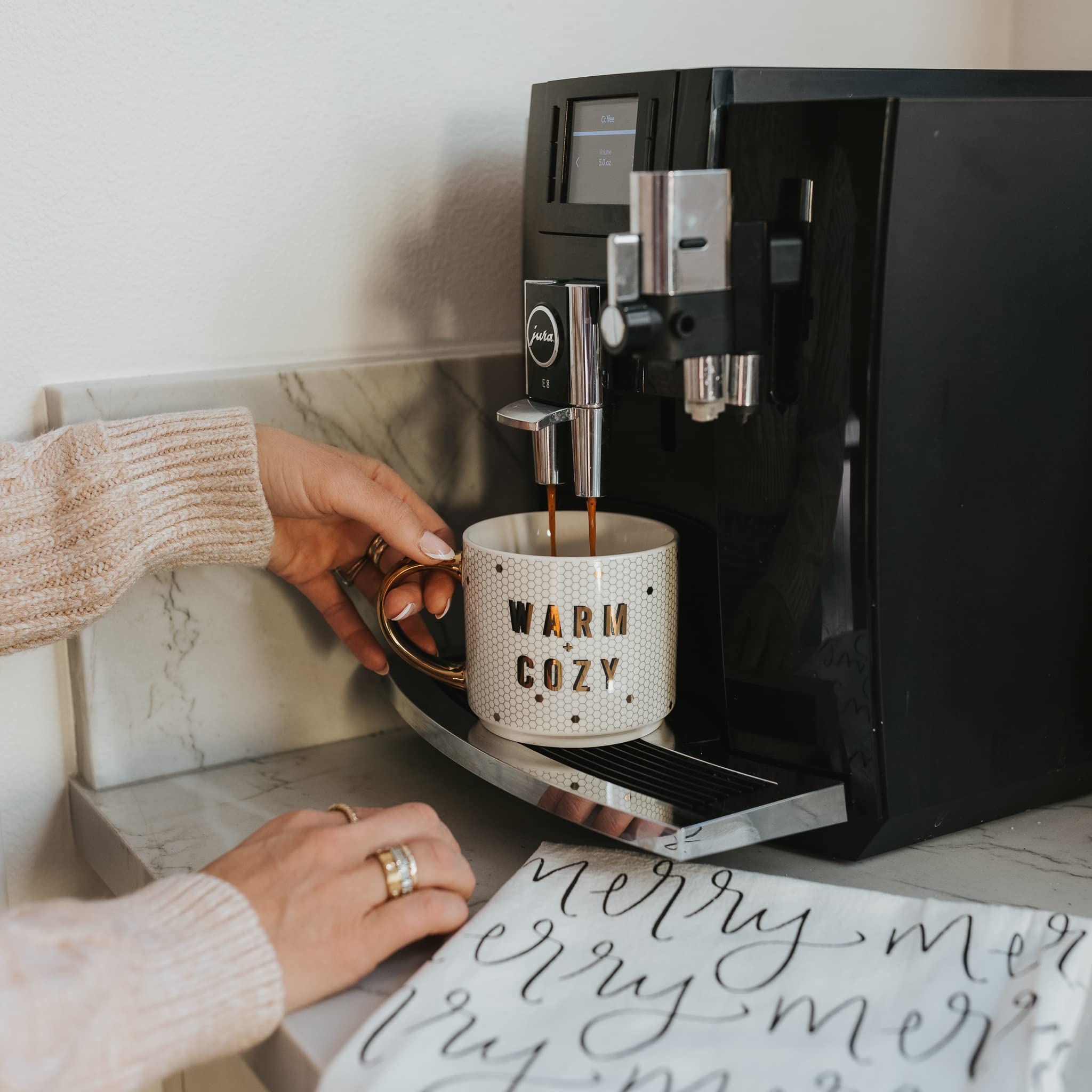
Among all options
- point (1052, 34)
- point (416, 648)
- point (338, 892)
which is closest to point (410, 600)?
point (416, 648)

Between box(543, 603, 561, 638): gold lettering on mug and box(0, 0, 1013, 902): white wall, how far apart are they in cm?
30

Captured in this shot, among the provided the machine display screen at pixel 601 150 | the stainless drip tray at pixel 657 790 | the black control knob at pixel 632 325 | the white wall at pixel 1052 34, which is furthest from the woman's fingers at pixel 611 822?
the white wall at pixel 1052 34

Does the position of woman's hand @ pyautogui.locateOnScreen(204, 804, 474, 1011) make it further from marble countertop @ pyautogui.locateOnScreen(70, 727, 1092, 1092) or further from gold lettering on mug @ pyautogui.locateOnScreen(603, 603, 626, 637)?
gold lettering on mug @ pyautogui.locateOnScreen(603, 603, 626, 637)

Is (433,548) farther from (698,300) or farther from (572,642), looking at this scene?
(698,300)

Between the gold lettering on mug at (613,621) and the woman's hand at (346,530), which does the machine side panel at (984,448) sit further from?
the woman's hand at (346,530)

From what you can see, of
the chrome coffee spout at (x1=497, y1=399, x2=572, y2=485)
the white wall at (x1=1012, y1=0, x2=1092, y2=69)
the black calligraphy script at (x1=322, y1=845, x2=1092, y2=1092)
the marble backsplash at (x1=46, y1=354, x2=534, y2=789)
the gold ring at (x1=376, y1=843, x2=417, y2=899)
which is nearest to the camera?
the black calligraphy script at (x1=322, y1=845, x2=1092, y2=1092)

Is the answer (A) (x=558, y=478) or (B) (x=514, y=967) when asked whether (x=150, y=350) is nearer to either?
(A) (x=558, y=478)

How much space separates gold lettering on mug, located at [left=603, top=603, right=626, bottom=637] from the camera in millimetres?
606

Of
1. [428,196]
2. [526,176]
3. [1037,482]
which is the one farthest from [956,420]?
[428,196]

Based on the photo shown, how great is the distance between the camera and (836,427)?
0.55m

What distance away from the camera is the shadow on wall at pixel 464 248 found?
818 mm

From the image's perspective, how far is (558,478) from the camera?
661 mm

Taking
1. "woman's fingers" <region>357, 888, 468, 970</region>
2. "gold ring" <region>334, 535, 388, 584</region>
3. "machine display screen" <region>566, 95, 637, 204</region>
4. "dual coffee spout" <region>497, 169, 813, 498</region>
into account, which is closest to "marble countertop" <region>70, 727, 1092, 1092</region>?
"woman's fingers" <region>357, 888, 468, 970</region>

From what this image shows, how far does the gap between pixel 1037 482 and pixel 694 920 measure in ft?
0.94
